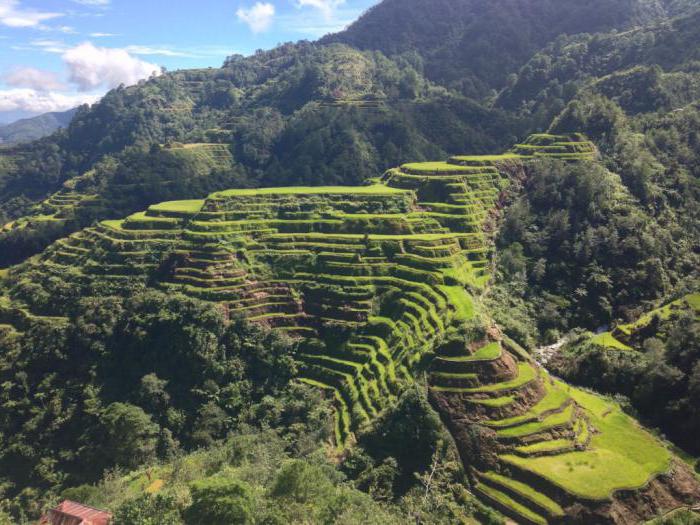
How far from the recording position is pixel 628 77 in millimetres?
78625

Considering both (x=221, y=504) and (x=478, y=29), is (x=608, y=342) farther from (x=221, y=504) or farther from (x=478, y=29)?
(x=478, y=29)

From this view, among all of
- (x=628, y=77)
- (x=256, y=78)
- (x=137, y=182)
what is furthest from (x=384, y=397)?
(x=256, y=78)

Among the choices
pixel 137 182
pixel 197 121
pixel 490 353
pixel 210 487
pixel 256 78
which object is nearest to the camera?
pixel 210 487

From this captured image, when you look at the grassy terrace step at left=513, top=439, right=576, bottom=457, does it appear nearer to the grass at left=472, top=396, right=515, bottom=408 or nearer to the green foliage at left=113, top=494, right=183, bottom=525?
the grass at left=472, top=396, right=515, bottom=408

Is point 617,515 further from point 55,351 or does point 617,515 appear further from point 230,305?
point 55,351

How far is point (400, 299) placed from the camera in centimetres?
4166

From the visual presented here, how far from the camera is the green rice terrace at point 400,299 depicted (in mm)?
28422

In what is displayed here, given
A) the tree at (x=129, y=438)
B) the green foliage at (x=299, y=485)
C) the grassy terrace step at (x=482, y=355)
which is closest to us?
the green foliage at (x=299, y=485)

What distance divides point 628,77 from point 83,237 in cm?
7924

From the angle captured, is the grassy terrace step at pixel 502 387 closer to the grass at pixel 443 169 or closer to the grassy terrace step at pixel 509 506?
the grassy terrace step at pixel 509 506

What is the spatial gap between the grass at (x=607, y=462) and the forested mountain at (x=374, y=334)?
0.41 feet

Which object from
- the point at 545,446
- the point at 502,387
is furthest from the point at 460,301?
the point at 545,446

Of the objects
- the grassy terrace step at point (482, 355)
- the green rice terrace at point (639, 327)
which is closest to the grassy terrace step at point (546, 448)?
the grassy terrace step at point (482, 355)

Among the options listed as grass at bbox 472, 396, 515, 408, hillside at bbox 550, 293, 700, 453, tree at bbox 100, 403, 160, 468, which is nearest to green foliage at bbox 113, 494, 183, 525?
tree at bbox 100, 403, 160, 468
